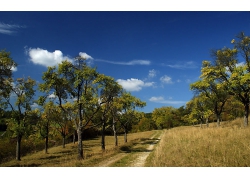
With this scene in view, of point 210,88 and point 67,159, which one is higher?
point 210,88

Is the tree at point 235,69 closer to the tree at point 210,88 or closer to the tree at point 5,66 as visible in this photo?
the tree at point 210,88

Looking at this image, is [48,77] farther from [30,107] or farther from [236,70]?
[236,70]

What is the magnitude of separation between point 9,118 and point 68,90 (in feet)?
53.5

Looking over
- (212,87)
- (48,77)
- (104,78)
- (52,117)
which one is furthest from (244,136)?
(52,117)

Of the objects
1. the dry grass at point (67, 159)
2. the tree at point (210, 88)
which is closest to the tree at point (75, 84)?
the dry grass at point (67, 159)

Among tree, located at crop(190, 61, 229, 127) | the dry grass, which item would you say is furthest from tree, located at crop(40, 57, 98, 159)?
tree, located at crop(190, 61, 229, 127)

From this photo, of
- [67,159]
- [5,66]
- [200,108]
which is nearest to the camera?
[5,66]

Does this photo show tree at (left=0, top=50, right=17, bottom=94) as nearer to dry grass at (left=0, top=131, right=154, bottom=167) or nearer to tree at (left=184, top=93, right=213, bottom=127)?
dry grass at (left=0, top=131, right=154, bottom=167)

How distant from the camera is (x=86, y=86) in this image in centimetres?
2317

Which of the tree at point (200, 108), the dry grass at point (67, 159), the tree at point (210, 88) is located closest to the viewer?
the dry grass at point (67, 159)

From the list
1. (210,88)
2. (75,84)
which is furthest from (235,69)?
(75,84)

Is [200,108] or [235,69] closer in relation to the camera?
[235,69]

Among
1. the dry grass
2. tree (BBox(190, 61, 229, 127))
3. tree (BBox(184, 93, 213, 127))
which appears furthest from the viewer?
tree (BBox(184, 93, 213, 127))

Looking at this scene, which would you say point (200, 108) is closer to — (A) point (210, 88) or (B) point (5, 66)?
(A) point (210, 88)
